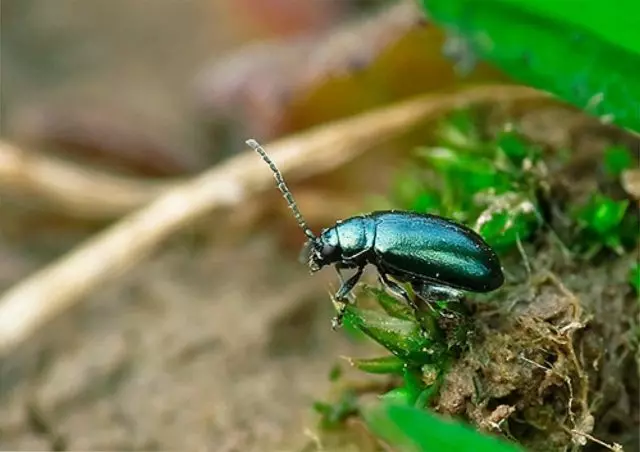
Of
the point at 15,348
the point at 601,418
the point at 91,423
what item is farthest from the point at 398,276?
the point at 15,348

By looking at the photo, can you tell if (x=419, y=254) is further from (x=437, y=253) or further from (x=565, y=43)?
(x=565, y=43)

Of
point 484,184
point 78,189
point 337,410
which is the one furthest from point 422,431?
point 78,189

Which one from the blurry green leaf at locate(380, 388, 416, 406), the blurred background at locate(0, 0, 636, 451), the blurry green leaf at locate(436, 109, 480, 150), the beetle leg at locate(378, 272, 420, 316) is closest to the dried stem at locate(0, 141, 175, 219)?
the blurred background at locate(0, 0, 636, 451)

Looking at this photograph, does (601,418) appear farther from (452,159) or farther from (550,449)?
(452,159)

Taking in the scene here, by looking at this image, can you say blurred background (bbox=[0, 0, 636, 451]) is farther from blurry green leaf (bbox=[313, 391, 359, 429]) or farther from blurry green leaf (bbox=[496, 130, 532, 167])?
blurry green leaf (bbox=[496, 130, 532, 167])

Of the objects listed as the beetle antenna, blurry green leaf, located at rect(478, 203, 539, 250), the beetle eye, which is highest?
the beetle antenna

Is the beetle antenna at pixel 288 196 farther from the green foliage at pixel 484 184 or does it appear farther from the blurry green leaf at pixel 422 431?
the blurry green leaf at pixel 422 431
